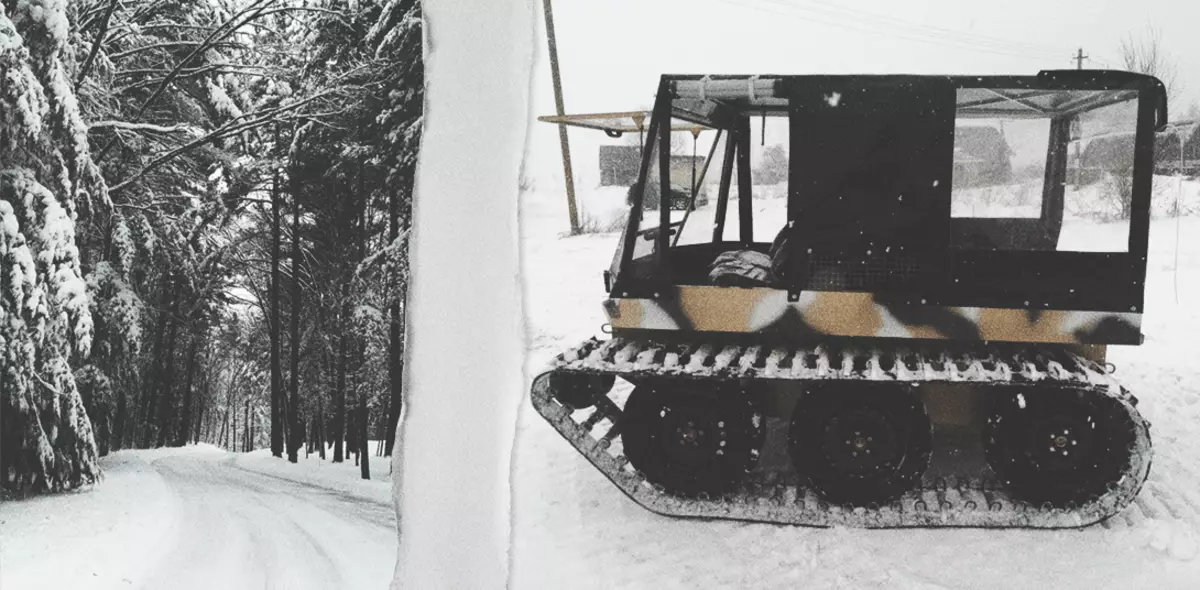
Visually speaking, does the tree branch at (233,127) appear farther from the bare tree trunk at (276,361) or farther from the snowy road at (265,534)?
the snowy road at (265,534)

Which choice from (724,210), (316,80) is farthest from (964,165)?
(316,80)

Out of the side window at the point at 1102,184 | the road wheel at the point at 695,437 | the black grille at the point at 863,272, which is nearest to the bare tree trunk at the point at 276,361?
the road wheel at the point at 695,437

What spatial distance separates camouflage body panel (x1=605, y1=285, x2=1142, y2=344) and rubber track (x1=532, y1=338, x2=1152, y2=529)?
11cm

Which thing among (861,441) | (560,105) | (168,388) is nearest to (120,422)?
(168,388)

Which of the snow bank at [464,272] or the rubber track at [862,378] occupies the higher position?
the snow bank at [464,272]

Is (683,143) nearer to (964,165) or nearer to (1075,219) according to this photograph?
(964,165)

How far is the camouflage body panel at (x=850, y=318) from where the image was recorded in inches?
90.0

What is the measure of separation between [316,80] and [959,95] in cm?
176

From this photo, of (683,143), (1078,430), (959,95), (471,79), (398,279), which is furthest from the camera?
(683,143)

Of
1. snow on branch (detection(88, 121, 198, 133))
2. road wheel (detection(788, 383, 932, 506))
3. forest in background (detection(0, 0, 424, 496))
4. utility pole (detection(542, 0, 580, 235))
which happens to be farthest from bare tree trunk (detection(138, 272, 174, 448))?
road wheel (detection(788, 383, 932, 506))

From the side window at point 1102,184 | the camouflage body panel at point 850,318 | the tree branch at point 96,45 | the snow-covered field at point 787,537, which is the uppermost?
the tree branch at point 96,45

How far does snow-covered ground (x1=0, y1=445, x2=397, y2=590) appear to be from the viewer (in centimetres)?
126

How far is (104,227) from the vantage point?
1.35 m

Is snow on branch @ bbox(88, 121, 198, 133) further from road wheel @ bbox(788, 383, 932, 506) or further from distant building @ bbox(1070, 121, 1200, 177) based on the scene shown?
distant building @ bbox(1070, 121, 1200, 177)
